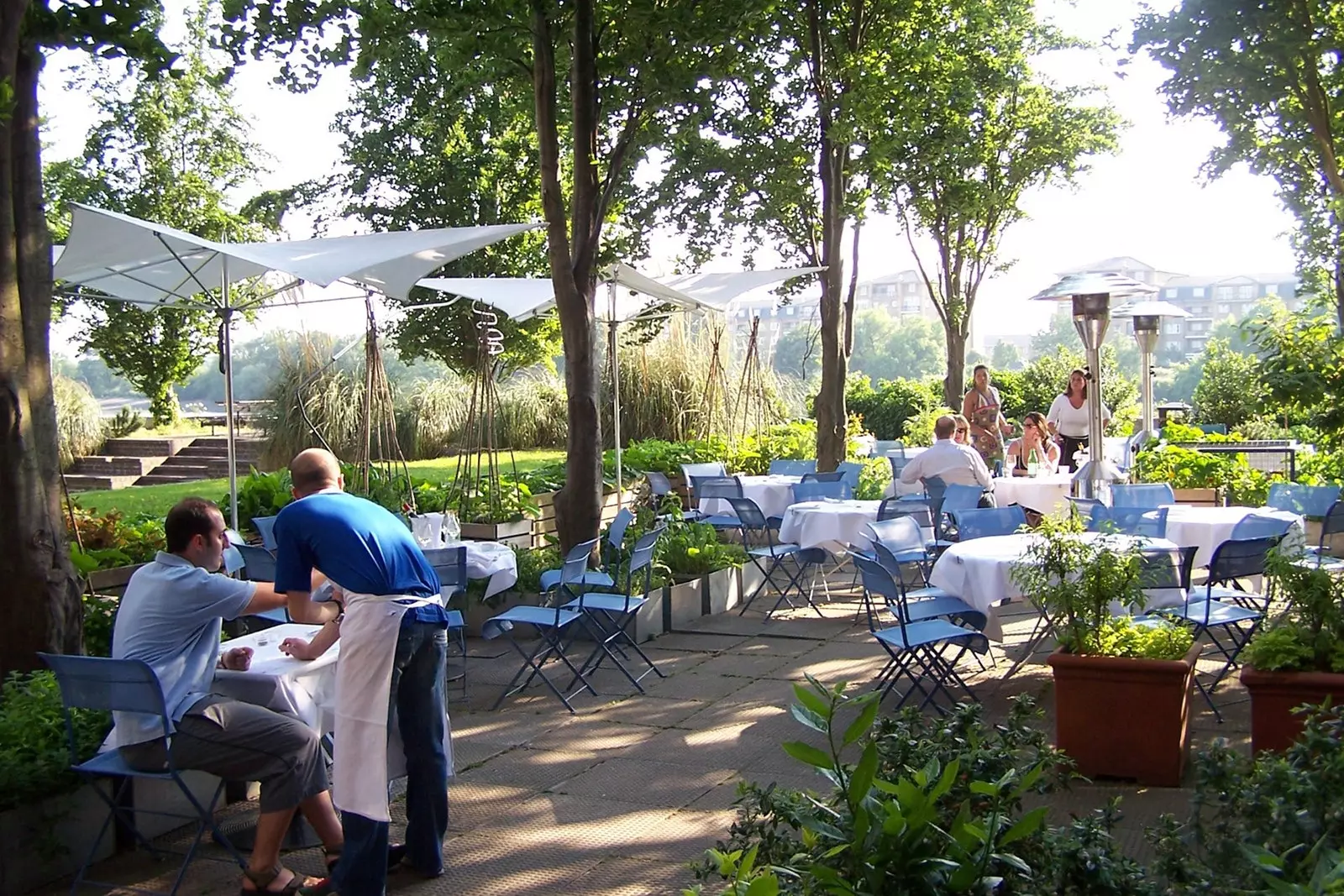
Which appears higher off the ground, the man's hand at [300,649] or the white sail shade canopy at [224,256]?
the white sail shade canopy at [224,256]

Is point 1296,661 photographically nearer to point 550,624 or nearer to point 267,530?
point 550,624

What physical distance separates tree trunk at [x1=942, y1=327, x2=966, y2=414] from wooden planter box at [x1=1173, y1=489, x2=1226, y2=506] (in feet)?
30.6

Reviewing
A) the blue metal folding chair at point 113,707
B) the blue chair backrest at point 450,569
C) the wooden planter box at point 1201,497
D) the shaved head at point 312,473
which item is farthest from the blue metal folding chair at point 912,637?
the wooden planter box at point 1201,497

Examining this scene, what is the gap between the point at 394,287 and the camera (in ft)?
31.0

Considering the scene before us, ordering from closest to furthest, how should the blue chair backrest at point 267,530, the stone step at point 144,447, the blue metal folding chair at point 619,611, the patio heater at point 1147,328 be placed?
the blue metal folding chair at point 619,611, the blue chair backrest at point 267,530, the patio heater at point 1147,328, the stone step at point 144,447

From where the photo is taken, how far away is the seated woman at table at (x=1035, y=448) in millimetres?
11953

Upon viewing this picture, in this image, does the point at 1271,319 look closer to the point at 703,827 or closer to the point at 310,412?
the point at 703,827

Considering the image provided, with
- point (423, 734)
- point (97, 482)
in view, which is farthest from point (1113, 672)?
point (97, 482)

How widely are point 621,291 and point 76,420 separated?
41.2 ft

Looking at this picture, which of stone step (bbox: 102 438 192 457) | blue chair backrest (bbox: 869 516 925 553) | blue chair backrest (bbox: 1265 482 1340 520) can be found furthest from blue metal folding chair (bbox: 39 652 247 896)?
stone step (bbox: 102 438 192 457)

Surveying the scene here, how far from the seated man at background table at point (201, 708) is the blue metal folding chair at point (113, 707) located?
3.0 inches

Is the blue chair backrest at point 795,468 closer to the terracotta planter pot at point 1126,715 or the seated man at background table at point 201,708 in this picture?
the terracotta planter pot at point 1126,715

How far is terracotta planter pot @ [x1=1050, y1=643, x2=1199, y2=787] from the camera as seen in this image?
5242 millimetres

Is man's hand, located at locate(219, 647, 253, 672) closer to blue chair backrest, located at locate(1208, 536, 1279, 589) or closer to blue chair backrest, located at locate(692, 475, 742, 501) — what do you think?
blue chair backrest, located at locate(1208, 536, 1279, 589)
